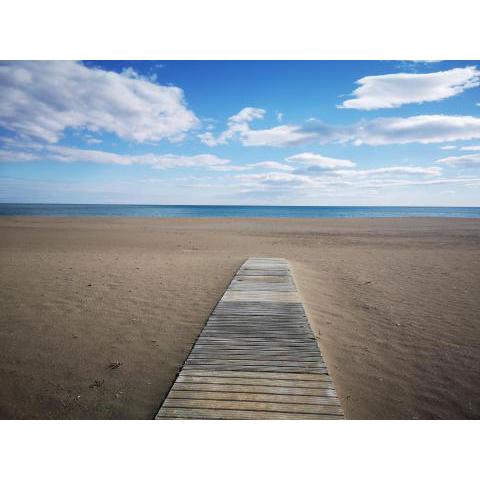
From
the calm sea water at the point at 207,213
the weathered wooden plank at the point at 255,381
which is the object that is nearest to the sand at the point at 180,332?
the weathered wooden plank at the point at 255,381

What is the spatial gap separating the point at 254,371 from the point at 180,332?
2.03 m

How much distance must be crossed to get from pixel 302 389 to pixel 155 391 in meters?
1.82

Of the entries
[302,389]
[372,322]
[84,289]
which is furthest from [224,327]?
[84,289]

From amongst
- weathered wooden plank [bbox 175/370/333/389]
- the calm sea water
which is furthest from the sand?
the calm sea water

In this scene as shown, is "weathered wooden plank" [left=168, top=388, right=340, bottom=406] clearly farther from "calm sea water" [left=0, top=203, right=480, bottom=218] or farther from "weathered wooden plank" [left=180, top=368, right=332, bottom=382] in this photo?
Result: "calm sea water" [left=0, top=203, right=480, bottom=218]

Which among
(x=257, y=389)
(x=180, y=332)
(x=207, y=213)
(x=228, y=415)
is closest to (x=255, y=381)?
(x=257, y=389)

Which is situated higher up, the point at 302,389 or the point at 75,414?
the point at 302,389

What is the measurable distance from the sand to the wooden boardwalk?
1.12 feet

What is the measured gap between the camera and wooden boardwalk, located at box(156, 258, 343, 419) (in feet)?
10.6

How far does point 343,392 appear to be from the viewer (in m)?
3.82

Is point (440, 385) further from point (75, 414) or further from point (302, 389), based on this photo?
point (75, 414)

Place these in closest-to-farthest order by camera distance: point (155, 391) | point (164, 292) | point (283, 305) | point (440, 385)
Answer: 1. point (155, 391)
2. point (440, 385)
3. point (283, 305)
4. point (164, 292)

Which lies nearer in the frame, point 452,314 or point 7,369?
point 7,369

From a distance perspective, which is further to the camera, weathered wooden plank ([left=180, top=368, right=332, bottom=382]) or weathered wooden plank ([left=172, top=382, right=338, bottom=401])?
weathered wooden plank ([left=180, top=368, right=332, bottom=382])
